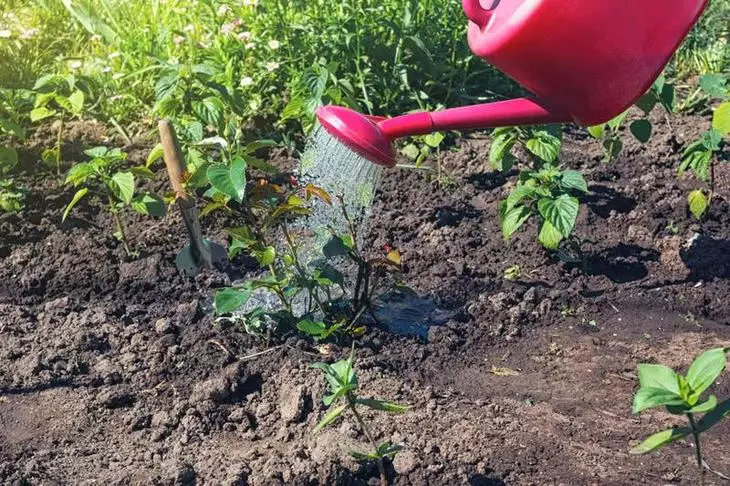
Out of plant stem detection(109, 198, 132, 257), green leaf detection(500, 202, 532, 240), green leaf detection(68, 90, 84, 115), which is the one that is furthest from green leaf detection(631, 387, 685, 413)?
green leaf detection(68, 90, 84, 115)

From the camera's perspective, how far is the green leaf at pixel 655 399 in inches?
75.6

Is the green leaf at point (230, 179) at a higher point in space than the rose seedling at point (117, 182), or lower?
higher

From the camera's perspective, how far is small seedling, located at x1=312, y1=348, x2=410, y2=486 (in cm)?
218

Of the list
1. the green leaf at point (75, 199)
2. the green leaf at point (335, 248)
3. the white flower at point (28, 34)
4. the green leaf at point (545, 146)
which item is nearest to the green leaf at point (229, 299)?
the green leaf at point (335, 248)

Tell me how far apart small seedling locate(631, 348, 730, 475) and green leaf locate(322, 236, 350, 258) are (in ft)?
3.28

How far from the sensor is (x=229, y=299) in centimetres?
276

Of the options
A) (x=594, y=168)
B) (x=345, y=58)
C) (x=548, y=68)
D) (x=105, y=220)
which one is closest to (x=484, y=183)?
(x=594, y=168)

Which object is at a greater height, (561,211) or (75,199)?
(75,199)

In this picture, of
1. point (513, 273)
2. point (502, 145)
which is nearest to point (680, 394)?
point (513, 273)

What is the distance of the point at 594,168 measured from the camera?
3900 mm

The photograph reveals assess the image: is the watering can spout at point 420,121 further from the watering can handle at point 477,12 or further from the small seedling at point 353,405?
the small seedling at point 353,405

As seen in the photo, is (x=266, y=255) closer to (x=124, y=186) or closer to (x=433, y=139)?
(x=124, y=186)

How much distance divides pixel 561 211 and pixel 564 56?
0.96 m

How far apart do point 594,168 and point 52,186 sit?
5.89 ft
